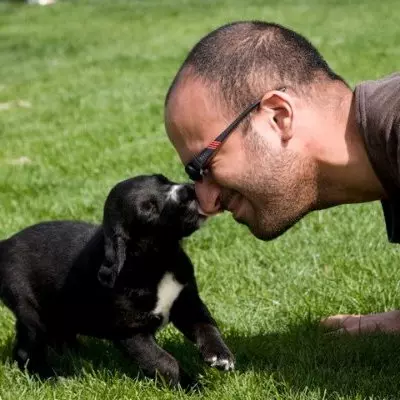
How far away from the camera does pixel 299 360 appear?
168 inches

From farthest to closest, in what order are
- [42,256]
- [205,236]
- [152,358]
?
1. [205,236]
2. [42,256]
3. [152,358]

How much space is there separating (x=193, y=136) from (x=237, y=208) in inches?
15.1

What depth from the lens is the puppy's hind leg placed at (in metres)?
4.75

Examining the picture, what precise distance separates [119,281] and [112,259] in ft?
0.45

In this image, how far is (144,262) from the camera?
466cm

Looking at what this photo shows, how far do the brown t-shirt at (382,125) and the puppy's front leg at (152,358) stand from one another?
49.7 inches

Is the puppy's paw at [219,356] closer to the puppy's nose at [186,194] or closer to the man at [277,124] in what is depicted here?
the man at [277,124]

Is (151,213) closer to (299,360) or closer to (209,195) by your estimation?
(209,195)

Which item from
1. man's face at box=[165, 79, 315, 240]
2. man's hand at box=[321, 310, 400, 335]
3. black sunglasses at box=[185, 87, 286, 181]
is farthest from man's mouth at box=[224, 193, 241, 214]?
man's hand at box=[321, 310, 400, 335]

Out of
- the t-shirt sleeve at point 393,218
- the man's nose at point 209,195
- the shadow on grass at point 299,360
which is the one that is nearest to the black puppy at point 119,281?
the shadow on grass at point 299,360

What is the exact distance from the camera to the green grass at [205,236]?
423cm

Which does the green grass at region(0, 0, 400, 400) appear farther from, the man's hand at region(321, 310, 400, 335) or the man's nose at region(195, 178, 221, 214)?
the man's nose at region(195, 178, 221, 214)

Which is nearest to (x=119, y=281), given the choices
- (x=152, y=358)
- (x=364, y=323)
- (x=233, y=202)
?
(x=152, y=358)

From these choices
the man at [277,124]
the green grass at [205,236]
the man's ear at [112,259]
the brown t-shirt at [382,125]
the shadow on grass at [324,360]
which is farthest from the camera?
the man's ear at [112,259]
